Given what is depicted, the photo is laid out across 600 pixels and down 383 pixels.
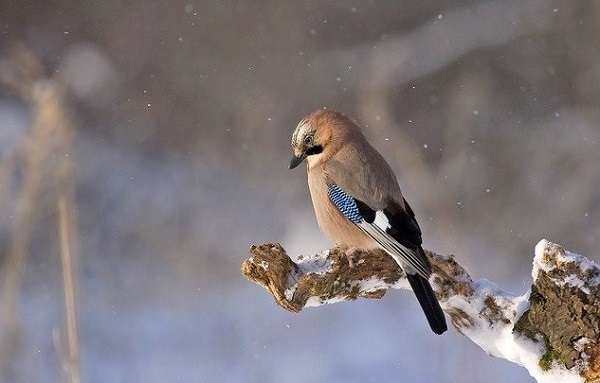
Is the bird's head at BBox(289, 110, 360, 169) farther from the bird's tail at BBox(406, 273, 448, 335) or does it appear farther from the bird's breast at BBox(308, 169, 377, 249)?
the bird's tail at BBox(406, 273, 448, 335)

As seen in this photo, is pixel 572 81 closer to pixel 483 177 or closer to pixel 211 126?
pixel 483 177

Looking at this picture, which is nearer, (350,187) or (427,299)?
(427,299)

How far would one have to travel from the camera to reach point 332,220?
2.44 meters

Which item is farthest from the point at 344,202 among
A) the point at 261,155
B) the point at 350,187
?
the point at 261,155

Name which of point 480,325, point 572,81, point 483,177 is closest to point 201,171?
point 483,177

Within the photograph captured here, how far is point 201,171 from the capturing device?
5844mm

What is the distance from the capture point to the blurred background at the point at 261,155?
465 centimetres

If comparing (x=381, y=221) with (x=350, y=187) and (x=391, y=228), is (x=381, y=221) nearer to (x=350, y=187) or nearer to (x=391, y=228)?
(x=391, y=228)

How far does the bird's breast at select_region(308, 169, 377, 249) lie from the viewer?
2.30 meters

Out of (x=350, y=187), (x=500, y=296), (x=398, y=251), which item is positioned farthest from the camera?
(x=350, y=187)

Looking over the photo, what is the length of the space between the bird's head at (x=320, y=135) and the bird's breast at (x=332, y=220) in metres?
0.06

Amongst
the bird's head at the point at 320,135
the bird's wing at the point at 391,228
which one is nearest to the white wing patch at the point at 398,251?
the bird's wing at the point at 391,228

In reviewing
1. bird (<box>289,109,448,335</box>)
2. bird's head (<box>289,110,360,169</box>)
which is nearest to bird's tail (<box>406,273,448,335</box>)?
bird (<box>289,109,448,335</box>)

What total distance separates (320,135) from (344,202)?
0.67ft
